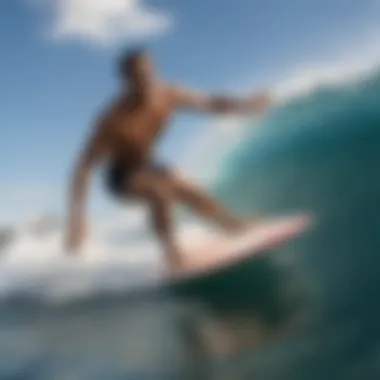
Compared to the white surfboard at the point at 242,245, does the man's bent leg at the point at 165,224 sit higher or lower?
higher

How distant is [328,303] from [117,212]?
13.9 inches

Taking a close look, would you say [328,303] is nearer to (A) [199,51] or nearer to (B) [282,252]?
(B) [282,252]

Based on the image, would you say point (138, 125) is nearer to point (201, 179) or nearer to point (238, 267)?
point (201, 179)

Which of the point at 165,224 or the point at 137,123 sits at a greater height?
the point at 137,123

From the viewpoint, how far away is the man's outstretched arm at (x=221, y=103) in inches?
59.7

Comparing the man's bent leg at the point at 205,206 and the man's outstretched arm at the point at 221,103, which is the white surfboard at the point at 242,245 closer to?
the man's bent leg at the point at 205,206

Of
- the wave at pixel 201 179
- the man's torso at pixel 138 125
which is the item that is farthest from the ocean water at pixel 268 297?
the man's torso at pixel 138 125

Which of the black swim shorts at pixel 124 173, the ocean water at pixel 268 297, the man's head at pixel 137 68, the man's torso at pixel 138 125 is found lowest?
the ocean water at pixel 268 297

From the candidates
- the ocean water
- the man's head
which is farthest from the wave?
the man's head

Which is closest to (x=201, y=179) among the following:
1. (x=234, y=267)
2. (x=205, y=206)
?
(x=205, y=206)

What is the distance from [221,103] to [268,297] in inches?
12.3

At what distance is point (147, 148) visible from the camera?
4.98 feet

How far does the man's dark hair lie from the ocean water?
199 millimetres

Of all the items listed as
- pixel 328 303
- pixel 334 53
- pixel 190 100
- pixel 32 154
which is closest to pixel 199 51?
pixel 190 100
